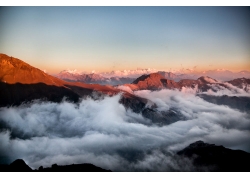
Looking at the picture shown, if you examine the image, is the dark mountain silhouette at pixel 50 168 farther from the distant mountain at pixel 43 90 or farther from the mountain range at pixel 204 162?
the distant mountain at pixel 43 90

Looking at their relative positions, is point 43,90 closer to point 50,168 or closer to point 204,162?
point 50,168

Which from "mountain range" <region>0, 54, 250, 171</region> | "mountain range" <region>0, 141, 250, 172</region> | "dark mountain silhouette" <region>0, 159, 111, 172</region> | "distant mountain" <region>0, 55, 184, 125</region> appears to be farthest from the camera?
"distant mountain" <region>0, 55, 184, 125</region>

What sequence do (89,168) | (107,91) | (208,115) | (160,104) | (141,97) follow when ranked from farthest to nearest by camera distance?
(141,97), (160,104), (107,91), (208,115), (89,168)

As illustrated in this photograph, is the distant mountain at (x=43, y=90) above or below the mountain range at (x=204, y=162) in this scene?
above

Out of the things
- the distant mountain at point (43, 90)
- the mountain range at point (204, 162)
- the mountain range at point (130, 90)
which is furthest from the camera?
the distant mountain at point (43, 90)

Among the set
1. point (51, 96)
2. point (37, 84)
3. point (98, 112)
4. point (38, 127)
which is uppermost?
point (37, 84)

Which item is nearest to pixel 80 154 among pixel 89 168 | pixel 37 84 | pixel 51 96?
pixel 89 168

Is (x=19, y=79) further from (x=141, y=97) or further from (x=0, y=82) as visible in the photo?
(x=141, y=97)

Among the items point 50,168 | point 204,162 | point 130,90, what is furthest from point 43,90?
point 204,162

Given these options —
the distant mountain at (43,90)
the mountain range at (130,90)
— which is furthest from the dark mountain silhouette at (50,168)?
the distant mountain at (43,90)

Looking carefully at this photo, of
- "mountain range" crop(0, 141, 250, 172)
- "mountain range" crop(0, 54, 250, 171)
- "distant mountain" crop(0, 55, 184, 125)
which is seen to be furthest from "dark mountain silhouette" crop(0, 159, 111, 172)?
"distant mountain" crop(0, 55, 184, 125)

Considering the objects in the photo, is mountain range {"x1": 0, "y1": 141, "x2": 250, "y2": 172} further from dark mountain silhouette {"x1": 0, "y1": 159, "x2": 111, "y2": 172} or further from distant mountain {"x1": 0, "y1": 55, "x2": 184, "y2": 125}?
distant mountain {"x1": 0, "y1": 55, "x2": 184, "y2": 125}
